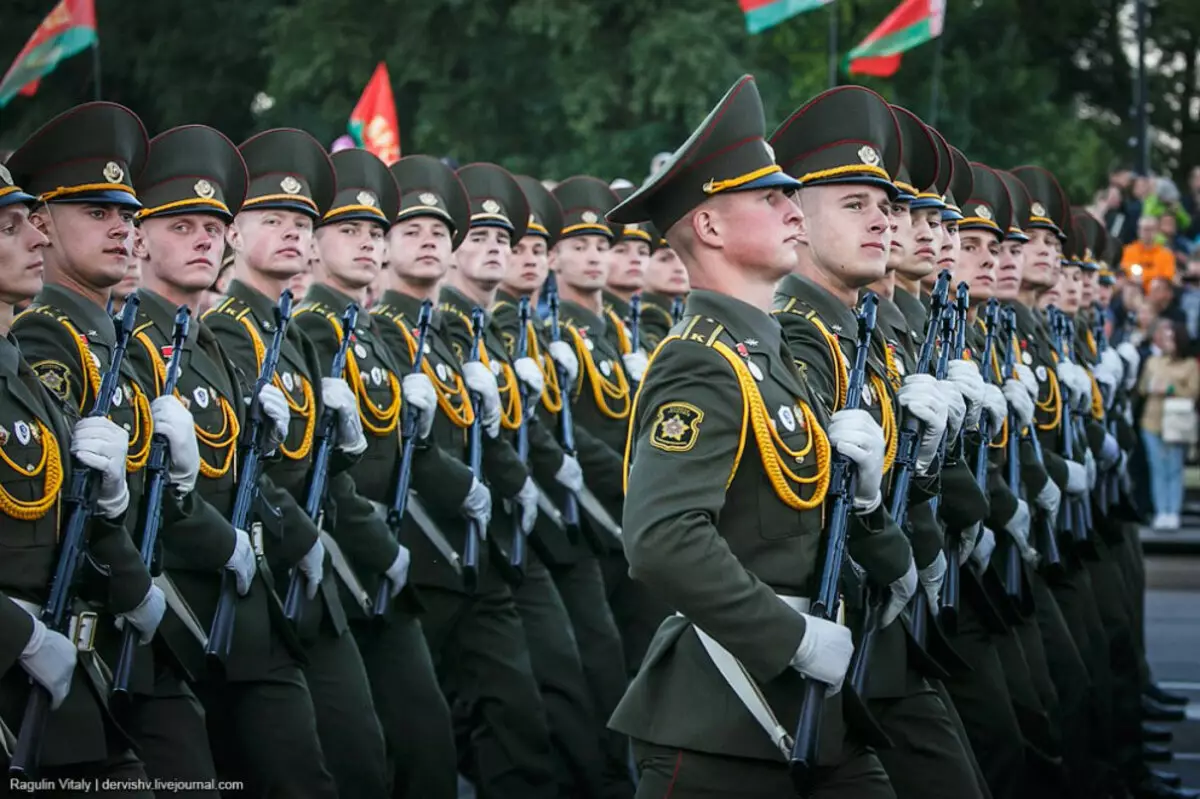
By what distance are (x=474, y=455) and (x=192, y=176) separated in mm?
1921

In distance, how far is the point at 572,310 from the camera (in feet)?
32.3

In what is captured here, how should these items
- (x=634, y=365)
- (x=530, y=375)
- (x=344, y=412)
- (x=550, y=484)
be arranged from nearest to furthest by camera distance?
(x=344, y=412)
(x=530, y=375)
(x=550, y=484)
(x=634, y=365)

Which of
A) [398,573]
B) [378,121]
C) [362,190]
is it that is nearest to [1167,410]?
[378,121]

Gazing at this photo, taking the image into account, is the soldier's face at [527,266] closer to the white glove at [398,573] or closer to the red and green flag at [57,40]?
the white glove at [398,573]

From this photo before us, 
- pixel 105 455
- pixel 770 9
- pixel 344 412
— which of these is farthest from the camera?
pixel 770 9

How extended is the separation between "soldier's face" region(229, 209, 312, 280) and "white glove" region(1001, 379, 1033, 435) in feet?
8.11

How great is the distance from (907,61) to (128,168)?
20.0 metres

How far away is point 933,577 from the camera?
6109mm

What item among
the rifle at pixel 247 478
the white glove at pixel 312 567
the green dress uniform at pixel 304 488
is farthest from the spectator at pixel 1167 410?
the rifle at pixel 247 478

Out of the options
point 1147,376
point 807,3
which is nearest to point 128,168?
point 807,3

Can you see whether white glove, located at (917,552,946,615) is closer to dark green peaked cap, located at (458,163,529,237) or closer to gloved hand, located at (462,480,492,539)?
gloved hand, located at (462,480,492,539)

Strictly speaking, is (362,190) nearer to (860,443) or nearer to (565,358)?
(565,358)

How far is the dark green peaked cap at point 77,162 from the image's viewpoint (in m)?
5.78

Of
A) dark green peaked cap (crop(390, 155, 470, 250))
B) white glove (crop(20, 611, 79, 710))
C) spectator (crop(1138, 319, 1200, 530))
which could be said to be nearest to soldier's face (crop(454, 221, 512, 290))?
dark green peaked cap (crop(390, 155, 470, 250))
